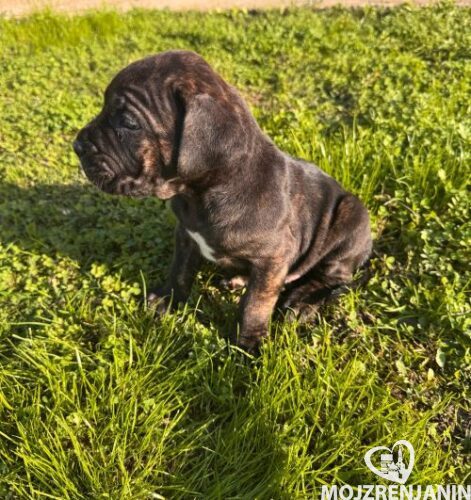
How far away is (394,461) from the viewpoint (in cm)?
269

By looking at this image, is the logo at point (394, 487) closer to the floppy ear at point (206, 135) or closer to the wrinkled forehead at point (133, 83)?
the floppy ear at point (206, 135)

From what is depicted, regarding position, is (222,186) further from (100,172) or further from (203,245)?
(100,172)

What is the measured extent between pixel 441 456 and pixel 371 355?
2.43ft

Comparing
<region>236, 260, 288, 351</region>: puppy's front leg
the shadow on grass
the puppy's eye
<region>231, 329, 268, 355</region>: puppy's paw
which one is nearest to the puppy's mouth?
the puppy's eye

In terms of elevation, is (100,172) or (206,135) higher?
(206,135)

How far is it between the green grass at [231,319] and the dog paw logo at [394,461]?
2.0 inches

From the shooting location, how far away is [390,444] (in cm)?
273

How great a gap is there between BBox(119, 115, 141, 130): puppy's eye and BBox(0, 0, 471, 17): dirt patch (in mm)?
5563

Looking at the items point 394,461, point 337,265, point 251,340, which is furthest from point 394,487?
point 337,265

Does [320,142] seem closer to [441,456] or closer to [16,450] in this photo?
[441,456]

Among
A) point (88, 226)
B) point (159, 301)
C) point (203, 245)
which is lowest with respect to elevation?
point (159, 301)

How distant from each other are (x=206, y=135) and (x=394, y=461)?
2.00 m

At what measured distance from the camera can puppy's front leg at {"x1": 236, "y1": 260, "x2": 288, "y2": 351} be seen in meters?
3.11

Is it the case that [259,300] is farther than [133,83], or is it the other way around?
[259,300]
